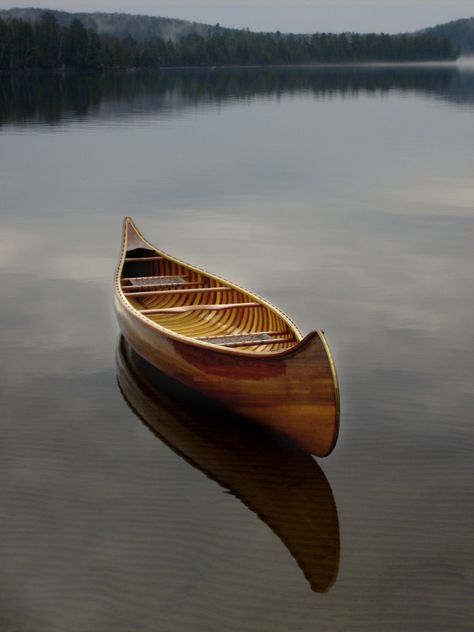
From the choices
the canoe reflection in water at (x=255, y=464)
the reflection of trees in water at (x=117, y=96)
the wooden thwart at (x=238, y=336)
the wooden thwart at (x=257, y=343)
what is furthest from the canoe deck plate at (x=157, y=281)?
the reflection of trees in water at (x=117, y=96)

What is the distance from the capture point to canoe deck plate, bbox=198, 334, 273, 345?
13.7m

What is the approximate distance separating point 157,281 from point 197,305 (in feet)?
4.80

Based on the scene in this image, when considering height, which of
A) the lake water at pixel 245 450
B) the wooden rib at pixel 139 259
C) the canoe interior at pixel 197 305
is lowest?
the lake water at pixel 245 450

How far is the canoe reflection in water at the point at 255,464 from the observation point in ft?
34.8

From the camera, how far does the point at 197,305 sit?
54.2 ft

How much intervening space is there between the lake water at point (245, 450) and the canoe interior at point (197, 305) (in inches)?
43.0

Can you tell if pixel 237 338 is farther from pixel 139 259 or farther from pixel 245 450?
pixel 139 259

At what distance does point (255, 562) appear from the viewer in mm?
10125

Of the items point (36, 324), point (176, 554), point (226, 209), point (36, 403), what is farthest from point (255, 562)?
point (226, 209)

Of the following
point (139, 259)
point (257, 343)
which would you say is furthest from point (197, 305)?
point (257, 343)

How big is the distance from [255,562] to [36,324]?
32.1 feet

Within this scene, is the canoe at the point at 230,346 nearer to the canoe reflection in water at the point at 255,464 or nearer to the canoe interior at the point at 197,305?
the canoe interior at the point at 197,305

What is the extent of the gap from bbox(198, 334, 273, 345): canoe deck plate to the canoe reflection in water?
3.14ft

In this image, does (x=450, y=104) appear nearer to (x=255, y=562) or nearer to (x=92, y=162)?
(x=92, y=162)
